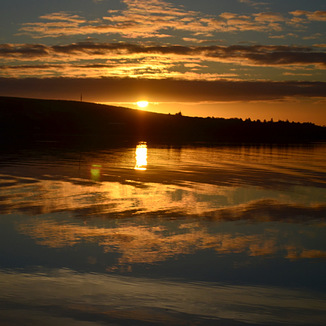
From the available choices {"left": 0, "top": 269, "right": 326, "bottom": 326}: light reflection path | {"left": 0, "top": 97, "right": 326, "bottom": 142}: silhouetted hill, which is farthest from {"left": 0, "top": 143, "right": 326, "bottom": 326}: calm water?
{"left": 0, "top": 97, "right": 326, "bottom": 142}: silhouetted hill

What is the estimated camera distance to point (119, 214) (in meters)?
13.1

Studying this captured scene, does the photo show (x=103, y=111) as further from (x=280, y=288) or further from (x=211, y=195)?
(x=280, y=288)

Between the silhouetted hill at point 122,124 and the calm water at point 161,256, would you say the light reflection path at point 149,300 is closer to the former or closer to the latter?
the calm water at point 161,256

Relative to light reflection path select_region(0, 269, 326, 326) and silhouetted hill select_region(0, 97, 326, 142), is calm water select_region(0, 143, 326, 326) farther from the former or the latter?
silhouetted hill select_region(0, 97, 326, 142)

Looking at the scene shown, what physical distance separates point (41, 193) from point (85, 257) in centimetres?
821

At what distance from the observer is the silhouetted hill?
114062mm

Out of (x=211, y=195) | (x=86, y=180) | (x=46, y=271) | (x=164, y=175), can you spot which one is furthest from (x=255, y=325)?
(x=164, y=175)

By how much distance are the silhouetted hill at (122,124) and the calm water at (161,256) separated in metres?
88.2

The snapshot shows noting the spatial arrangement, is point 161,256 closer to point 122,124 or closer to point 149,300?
point 149,300

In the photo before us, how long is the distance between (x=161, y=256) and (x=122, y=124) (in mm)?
123047

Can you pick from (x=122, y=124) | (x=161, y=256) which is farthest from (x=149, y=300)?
(x=122, y=124)

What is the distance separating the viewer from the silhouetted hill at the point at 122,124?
4491 inches

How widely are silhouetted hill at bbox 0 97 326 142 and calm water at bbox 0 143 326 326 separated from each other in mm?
88197

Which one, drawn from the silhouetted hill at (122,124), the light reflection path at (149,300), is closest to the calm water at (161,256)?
the light reflection path at (149,300)
